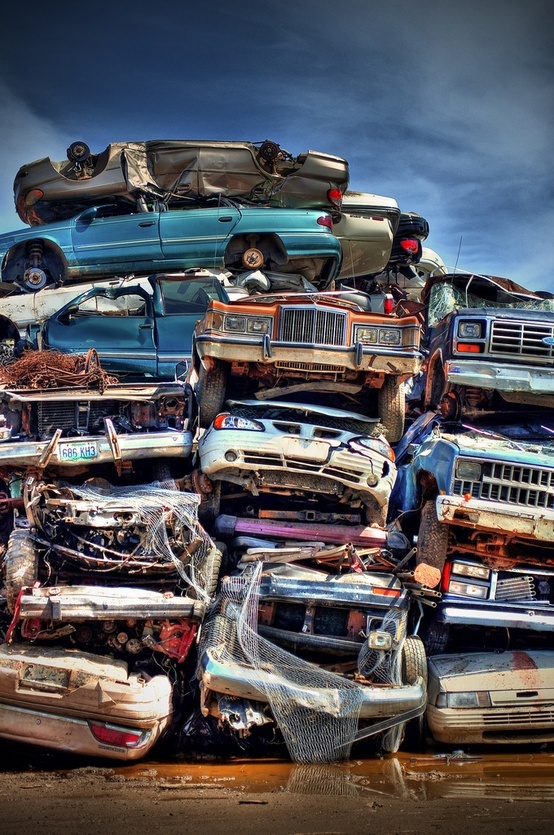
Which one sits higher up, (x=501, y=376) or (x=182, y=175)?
(x=182, y=175)

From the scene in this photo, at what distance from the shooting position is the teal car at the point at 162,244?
11.0 meters

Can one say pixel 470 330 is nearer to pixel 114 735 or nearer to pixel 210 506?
pixel 210 506

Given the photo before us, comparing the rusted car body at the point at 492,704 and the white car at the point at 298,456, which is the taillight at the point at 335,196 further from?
the rusted car body at the point at 492,704

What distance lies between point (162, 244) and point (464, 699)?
290 inches

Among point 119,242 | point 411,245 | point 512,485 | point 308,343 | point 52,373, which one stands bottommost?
point 512,485

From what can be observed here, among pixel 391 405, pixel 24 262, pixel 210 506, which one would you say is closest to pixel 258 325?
pixel 391 405

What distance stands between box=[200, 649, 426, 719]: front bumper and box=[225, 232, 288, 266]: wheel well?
6930 millimetres

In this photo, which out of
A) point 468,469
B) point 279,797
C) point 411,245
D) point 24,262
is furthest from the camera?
point 411,245

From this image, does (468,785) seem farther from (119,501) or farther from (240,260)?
(240,260)

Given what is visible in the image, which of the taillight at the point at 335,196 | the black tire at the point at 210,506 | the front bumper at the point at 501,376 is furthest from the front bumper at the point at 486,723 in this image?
the taillight at the point at 335,196

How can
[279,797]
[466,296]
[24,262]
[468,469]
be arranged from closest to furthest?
[279,797] → [468,469] → [466,296] → [24,262]

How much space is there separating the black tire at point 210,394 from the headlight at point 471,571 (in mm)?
2479

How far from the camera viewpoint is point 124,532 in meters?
5.82

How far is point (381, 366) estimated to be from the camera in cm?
690
